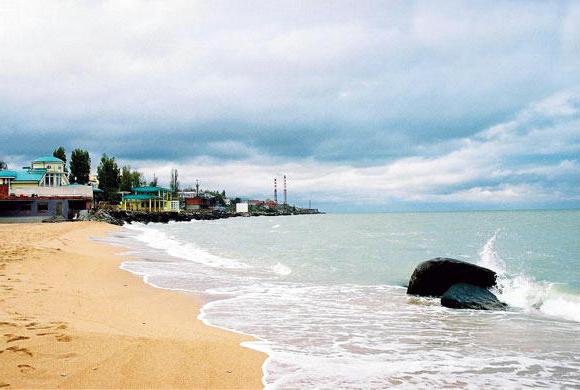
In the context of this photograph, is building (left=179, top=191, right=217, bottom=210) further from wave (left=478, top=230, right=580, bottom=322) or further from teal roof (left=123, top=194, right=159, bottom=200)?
wave (left=478, top=230, right=580, bottom=322)

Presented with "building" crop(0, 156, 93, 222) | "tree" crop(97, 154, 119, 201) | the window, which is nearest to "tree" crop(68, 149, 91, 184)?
"tree" crop(97, 154, 119, 201)

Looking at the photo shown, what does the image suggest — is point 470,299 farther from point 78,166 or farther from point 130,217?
point 78,166

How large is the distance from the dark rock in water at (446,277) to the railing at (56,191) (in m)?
67.1

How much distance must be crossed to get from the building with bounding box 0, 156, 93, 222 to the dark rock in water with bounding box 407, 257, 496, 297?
61.1m

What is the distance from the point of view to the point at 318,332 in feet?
28.8

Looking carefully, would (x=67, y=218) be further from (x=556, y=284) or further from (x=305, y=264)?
(x=556, y=284)

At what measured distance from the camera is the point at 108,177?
103 m

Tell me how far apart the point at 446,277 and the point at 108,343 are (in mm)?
11052

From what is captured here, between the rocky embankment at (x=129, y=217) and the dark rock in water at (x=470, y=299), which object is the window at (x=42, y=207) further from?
the dark rock in water at (x=470, y=299)

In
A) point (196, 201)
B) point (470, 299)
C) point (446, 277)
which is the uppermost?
point (196, 201)

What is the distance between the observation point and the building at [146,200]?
4616 inches

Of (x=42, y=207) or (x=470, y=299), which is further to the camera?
(x=42, y=207)

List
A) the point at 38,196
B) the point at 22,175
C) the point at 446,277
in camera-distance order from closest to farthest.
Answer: the point at 446,277
the point at 38,196
the point at 22,175

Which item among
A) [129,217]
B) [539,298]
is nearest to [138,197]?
[129,217]
